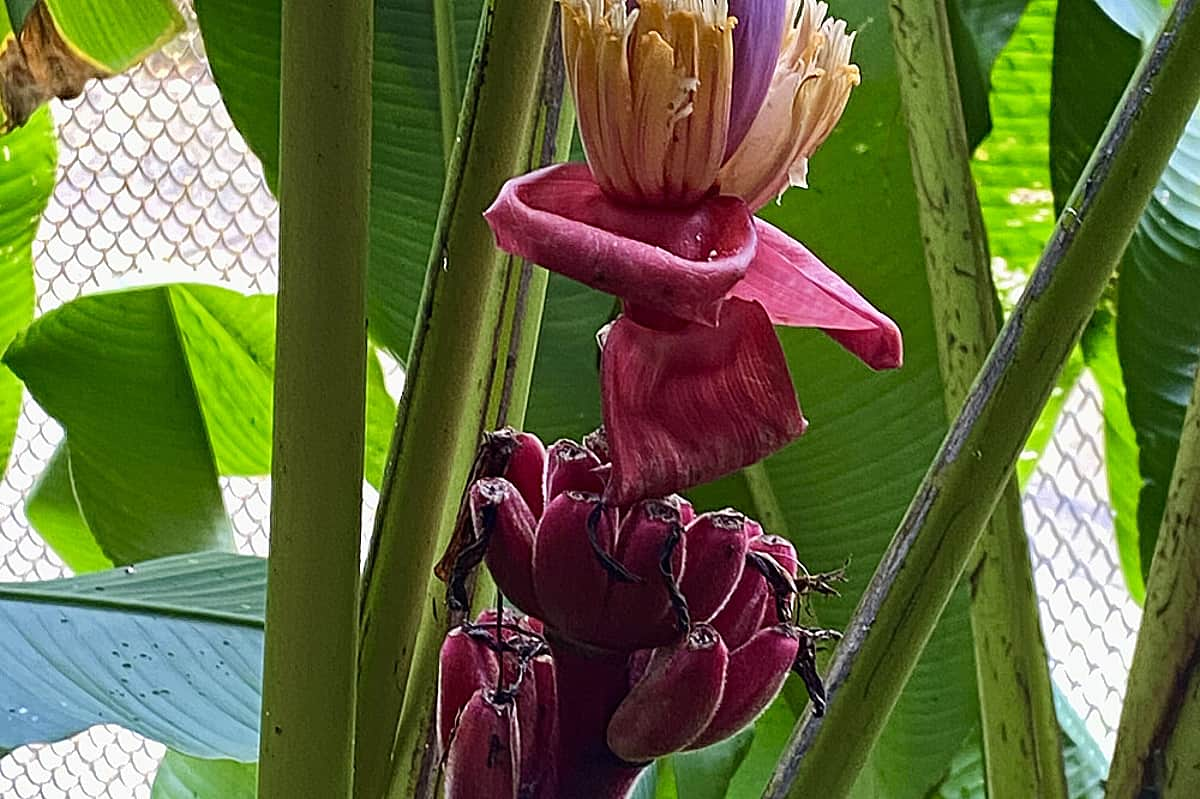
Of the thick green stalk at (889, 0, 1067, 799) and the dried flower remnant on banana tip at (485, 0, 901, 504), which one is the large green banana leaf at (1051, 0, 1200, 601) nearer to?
the thick green stalk at (889, 0, 1067, 799)

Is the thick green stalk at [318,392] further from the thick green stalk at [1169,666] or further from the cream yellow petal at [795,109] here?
the thick green stalk at [1169,666]

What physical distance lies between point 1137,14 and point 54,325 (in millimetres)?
552

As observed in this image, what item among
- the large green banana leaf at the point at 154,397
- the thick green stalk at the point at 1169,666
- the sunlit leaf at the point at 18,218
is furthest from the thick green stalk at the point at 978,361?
the sunlit leaf at the point at 18,218

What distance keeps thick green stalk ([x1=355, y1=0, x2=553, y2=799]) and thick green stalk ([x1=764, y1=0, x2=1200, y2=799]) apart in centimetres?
9

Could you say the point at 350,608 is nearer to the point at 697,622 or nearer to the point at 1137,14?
the point at 697,622

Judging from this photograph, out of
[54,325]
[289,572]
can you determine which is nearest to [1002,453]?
[289,572]

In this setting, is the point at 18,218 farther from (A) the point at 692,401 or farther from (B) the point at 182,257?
(A) the point at 692,401

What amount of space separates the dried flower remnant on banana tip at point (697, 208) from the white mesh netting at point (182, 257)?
2.54 ft

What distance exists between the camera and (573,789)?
0.74 feet

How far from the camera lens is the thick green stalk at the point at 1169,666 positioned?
0.30m

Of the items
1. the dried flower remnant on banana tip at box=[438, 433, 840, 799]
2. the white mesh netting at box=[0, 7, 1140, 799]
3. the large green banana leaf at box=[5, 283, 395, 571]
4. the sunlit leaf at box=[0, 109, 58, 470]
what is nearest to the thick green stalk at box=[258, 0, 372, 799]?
the dried flower remnant on banana tip at box=[438, 433, 840, 799]

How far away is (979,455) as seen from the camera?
10.0 inches

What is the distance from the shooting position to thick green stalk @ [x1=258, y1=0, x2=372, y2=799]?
0.70 ft

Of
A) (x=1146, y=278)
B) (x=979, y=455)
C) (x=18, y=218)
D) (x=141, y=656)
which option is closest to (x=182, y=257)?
(x=18, y=218)
